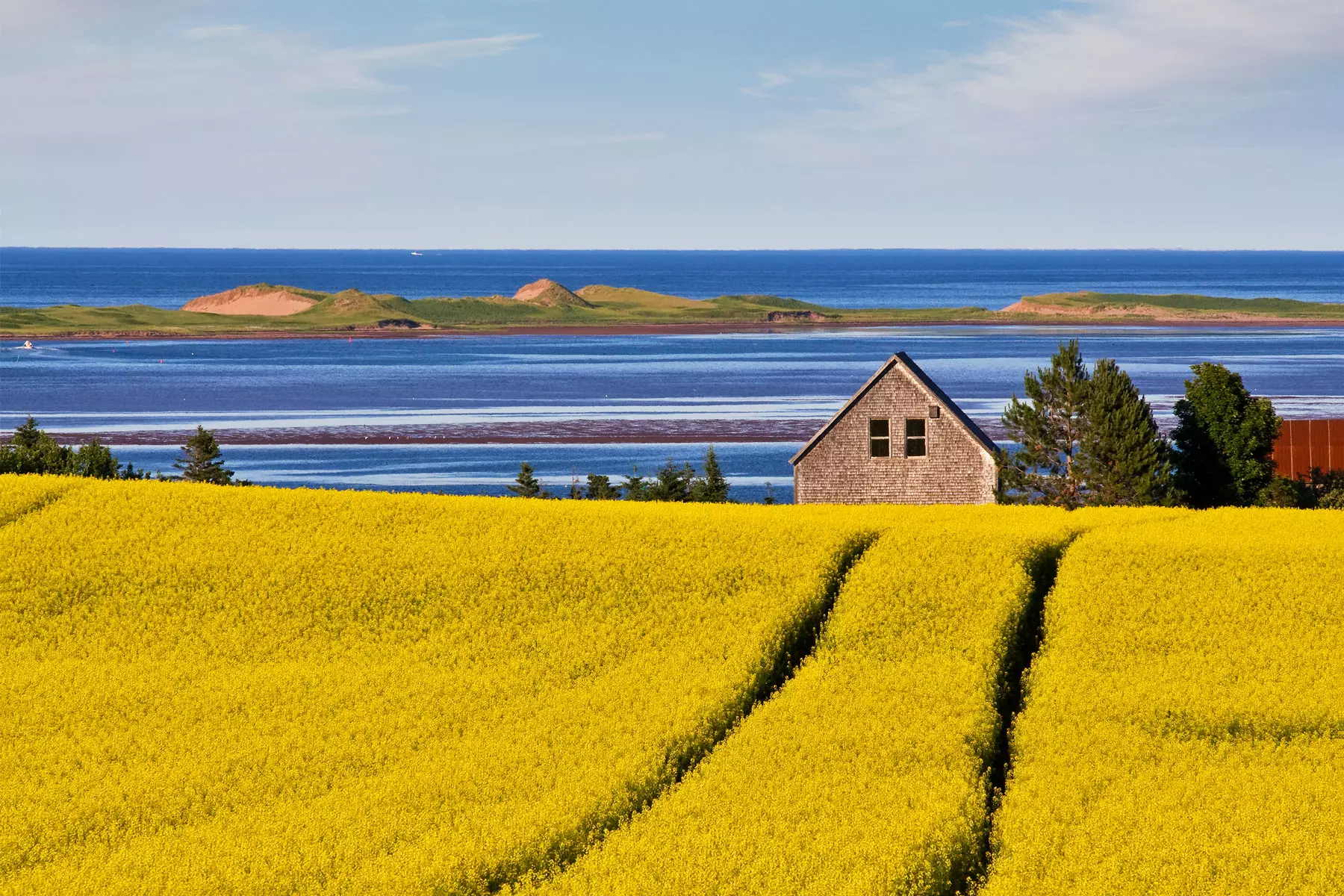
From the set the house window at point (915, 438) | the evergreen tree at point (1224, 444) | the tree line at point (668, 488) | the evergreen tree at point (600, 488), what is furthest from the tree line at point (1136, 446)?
the evergreen tree at point (600, 488)

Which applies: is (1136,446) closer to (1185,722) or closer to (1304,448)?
(1304,448)

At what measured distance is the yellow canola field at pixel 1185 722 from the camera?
1850 centimetres

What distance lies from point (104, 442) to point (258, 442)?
33.3ft

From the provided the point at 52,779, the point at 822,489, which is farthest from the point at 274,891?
the point at 822,489

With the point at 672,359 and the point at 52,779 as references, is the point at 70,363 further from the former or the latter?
the point at 52,779

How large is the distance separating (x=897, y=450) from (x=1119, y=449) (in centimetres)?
894

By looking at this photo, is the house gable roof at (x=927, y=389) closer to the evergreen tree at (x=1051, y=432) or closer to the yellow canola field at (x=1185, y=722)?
the evergreen tree at (x=1051, y=432)

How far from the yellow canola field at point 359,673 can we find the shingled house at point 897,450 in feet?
A: 57.4

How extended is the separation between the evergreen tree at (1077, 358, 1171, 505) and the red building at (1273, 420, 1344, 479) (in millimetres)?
11446

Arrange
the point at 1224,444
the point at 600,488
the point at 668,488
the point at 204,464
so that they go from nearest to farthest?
the point at 1224,444, the point at 668,488, the point at 600,488, the point at 204,464

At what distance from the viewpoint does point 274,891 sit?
60.3 feet

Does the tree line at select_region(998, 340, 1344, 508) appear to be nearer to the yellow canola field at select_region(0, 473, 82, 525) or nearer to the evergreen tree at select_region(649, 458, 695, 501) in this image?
the evergreen tree at select_region(649, 458, 695, 501)

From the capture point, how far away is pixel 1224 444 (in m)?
48.9

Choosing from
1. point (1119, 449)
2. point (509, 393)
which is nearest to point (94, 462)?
point (1119, 449)
